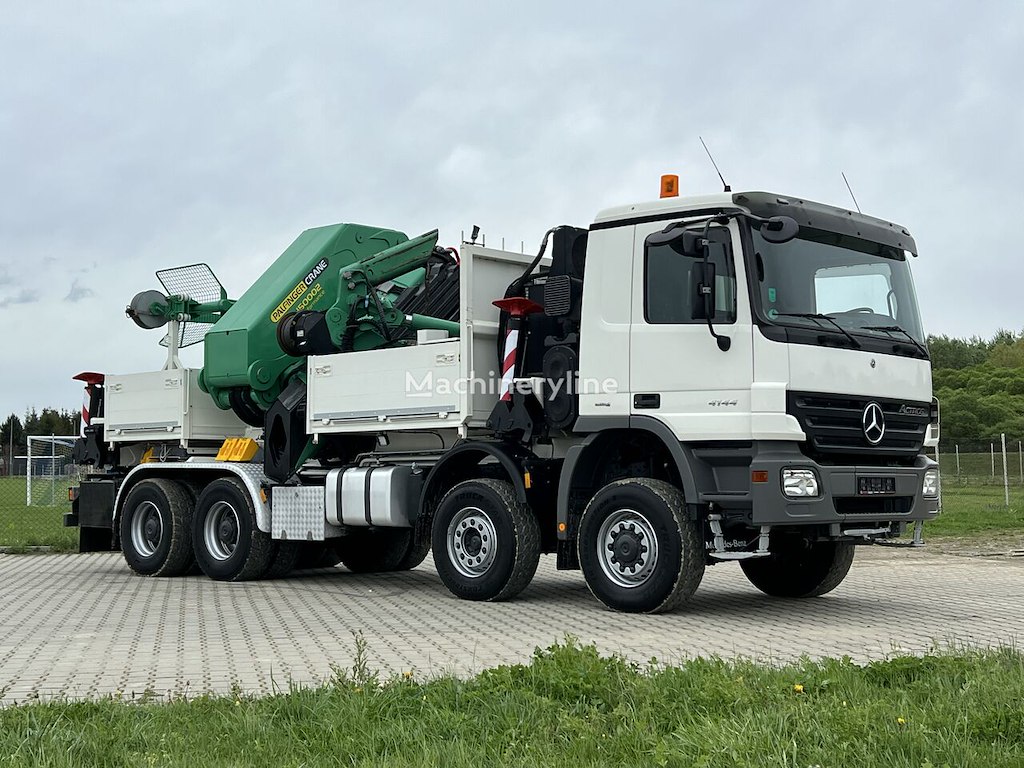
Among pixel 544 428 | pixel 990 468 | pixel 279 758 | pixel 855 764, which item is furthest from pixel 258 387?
pixel 990 468

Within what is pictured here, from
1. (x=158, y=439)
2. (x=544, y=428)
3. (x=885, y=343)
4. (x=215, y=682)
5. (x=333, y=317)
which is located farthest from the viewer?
(x=158, y=439)

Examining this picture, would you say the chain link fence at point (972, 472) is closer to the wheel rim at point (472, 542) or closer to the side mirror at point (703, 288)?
the wheel rim at point (472, 542)

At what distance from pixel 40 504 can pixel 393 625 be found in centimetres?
2320

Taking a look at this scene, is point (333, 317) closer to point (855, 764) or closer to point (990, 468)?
point (855, 764)

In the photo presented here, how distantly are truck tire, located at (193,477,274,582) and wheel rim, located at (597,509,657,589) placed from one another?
4736mm

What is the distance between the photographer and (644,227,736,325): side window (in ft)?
32.7

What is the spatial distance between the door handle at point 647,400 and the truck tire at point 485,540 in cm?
149

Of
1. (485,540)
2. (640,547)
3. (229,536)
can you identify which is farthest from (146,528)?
(640,547)

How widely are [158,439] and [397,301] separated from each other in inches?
145

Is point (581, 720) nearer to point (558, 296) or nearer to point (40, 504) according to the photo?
point (558, 296)

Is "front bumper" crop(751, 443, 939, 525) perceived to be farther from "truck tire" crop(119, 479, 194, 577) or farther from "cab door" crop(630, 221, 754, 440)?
"truck tire" crop(119, 479, 194, 577)

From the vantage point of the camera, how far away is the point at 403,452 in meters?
12.9

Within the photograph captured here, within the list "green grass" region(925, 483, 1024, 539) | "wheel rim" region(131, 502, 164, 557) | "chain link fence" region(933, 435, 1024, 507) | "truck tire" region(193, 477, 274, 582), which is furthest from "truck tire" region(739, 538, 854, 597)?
"chain link fence" region(933, 435, 1024, 507)

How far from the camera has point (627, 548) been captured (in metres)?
10.4
